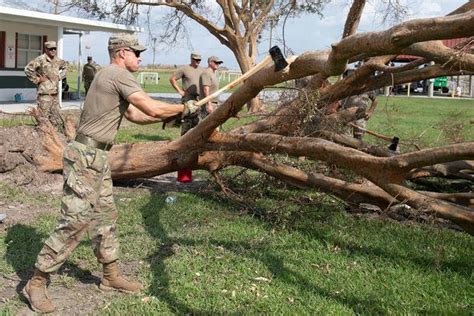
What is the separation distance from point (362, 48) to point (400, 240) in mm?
2448

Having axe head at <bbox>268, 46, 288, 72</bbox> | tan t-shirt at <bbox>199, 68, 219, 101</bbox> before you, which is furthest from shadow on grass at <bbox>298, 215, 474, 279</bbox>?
tan t-shirt at <bbox>199, 68, 219, 101</bbox>

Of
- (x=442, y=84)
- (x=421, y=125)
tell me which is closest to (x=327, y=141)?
(x=421, y=125)

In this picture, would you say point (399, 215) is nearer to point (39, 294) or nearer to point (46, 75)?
A: point (39, 294)

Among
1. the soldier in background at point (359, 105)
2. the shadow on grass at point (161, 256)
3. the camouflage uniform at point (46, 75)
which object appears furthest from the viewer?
the camouflage uniform at point (46, 75)

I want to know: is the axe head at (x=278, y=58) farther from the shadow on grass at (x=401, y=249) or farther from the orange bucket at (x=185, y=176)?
the orange bucket at (x=185, y=176)

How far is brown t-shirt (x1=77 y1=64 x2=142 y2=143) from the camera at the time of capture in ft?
13.7

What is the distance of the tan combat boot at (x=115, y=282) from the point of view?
4.33 meters

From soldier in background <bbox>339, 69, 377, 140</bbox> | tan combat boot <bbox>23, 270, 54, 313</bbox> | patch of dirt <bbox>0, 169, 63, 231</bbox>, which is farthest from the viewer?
soldier in background <bbox>339, 69, 377, 140</bbox>

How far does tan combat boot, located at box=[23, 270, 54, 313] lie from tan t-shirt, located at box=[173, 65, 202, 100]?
19.9ft

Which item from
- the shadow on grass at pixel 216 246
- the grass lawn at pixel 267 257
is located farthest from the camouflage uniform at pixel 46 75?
the shadow on grass at pixel 216 246

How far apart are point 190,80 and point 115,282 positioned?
6.09 m

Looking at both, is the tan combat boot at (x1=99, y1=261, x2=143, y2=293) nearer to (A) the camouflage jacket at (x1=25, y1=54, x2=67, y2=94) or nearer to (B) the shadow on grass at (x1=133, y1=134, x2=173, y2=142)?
(A) the camouflage jacket at (x1=25, y1=54, x2=67, y2=94)

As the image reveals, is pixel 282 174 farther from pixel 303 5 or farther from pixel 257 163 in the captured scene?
pixel 303 5

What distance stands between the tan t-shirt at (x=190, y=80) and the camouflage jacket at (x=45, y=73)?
2.89 metres
